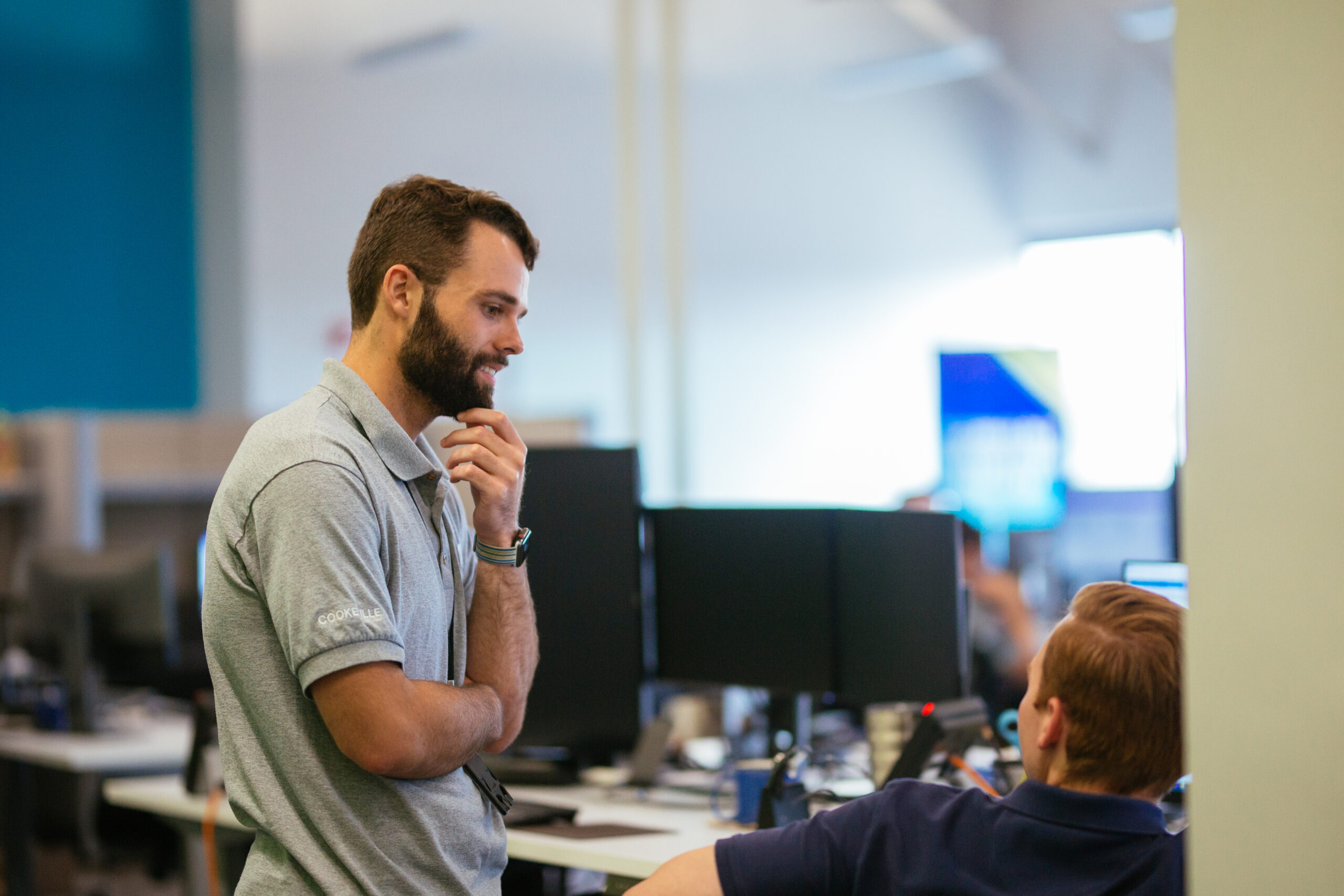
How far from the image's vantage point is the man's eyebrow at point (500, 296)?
1.49m

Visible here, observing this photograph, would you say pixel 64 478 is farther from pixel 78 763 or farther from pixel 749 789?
pixel 749 789

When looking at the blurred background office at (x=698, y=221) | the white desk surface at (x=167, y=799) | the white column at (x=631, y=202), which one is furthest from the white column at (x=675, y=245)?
the white desk surface at (x=167, y=799)

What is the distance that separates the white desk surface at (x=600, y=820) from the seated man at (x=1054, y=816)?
680 millimetres

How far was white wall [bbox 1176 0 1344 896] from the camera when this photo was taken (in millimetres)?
894

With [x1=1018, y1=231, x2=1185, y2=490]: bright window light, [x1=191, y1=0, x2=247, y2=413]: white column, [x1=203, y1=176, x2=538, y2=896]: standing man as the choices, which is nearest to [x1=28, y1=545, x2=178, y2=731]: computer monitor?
[x1=203, y1=176, x2=538, y2=896]: standing man

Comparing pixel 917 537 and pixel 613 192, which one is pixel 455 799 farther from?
pixel 613 192

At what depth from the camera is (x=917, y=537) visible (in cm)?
226

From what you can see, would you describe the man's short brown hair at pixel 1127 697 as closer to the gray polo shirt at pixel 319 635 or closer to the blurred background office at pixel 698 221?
the gray polo shirt at pixel 319 635

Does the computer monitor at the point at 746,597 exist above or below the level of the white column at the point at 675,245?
below

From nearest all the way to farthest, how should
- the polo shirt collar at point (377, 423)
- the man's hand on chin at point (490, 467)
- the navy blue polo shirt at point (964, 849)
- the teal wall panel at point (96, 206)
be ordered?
the navy blue polo shirt at point (964, 849) → the polo shirt collar at point (377, 423) → the man's hand on chin at point (490, 467) → the teal wall panel at point (96, 206)

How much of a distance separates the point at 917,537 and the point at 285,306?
534cm

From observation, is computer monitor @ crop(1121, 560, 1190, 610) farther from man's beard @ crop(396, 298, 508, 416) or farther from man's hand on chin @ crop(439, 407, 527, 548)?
man's beard @ crop(396, 298, 508, 416)

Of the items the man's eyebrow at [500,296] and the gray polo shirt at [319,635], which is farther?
the man's eyebrow at [500,296]

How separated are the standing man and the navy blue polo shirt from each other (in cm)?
32
